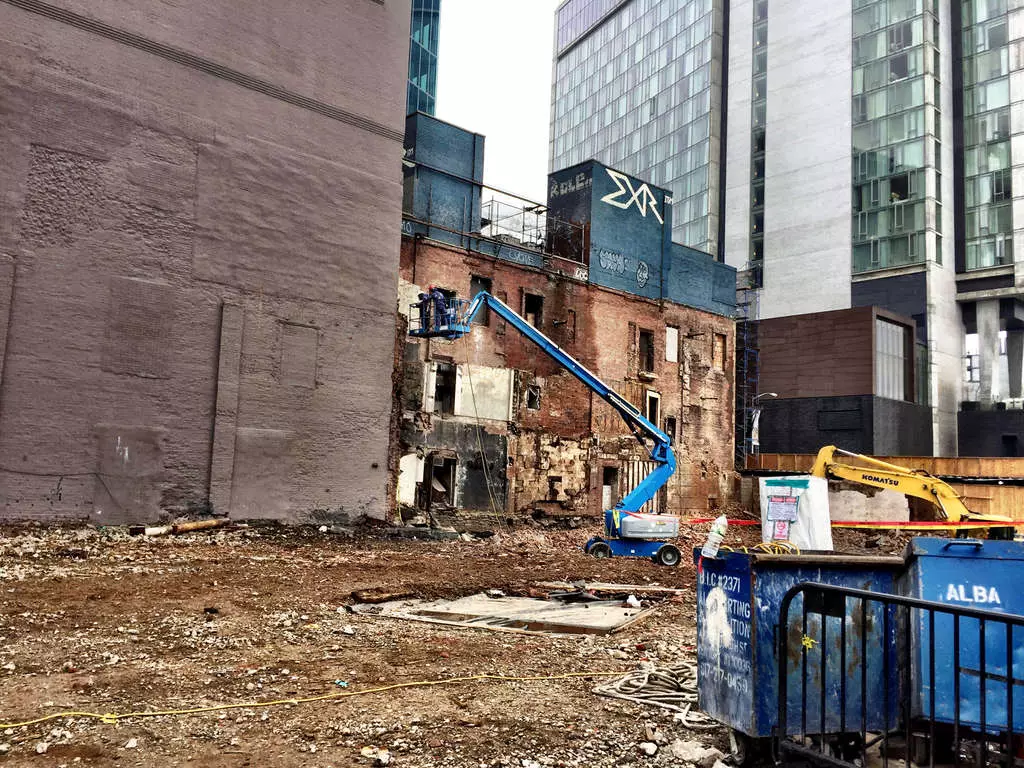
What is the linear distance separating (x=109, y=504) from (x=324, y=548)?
186 inches

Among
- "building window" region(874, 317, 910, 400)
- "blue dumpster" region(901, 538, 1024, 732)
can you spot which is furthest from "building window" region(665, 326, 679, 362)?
"blue dumpster" region(901, 538, 1024, 732)

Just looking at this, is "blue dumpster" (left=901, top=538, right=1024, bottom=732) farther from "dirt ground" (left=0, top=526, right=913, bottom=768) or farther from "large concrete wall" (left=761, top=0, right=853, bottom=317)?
"large concrete wall" (left=761, top=0, right=853, bottom=317)

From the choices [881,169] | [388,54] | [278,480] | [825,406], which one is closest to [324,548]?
[278,480]

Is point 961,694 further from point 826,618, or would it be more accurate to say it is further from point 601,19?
point 601,19

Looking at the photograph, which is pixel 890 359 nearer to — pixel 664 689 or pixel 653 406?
pixel 653 406

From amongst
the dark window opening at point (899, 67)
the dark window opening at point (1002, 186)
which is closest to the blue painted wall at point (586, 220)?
the dark window opening at point (1002, 186)

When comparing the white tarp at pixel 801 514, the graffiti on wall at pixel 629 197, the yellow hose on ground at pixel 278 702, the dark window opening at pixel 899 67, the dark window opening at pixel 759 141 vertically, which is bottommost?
the yellow hose on ground at pixel 278 702

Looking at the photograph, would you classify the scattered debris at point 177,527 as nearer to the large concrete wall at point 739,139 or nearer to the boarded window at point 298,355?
the boarded window at point 298,355

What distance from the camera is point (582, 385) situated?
29688mm

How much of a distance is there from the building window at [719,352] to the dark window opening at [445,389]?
14.6 meters

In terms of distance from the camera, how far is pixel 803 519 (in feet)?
66.7

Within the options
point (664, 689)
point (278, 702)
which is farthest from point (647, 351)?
point (278, 702)

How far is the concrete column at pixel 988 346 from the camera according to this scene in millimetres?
53812

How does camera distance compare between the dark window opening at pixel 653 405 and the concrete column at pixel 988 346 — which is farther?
the concrete column at pixel 988 346
